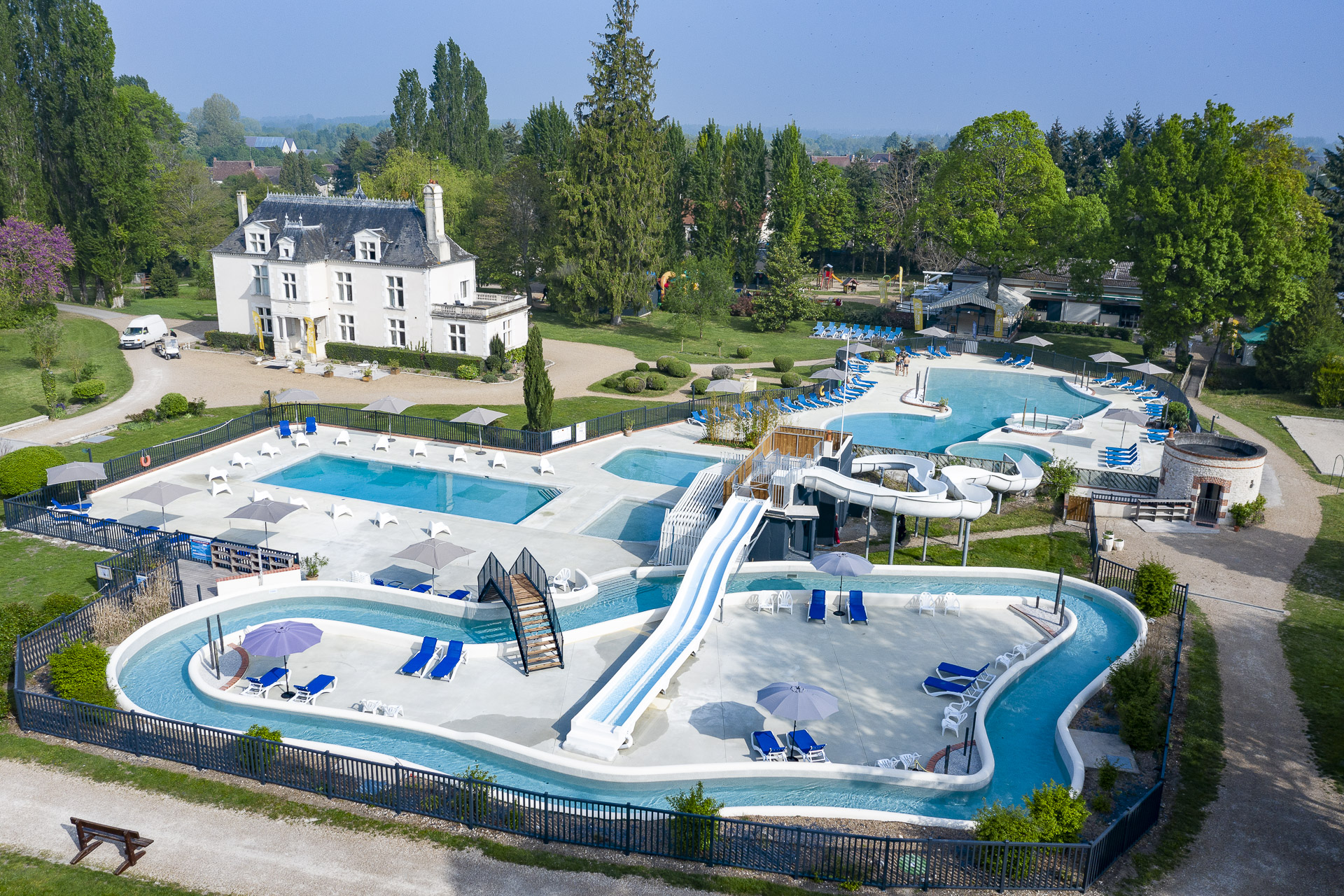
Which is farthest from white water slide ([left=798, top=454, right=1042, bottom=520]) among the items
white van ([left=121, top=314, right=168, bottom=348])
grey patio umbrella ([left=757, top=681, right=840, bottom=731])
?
white van ([left=121, top=314, right=168, bottom=348])

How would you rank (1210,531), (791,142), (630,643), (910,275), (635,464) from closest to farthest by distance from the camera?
(630,643) → (1210,531) → (635,464) → (791,142) → (910,275)

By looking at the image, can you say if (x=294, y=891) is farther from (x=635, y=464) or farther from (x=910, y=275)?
(x=910, y=275)

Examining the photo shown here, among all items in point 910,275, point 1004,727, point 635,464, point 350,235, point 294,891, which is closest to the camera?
point 294,891

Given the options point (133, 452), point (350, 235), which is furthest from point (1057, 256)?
point (133, 452)

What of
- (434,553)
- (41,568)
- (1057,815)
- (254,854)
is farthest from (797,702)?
(41,568)

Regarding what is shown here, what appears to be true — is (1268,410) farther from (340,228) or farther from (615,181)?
(340,228)
